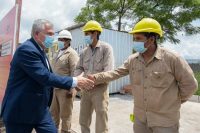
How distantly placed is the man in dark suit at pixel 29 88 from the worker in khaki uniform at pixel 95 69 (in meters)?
1.25

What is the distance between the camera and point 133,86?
3.66 m

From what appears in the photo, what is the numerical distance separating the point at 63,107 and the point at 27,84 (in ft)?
7.70

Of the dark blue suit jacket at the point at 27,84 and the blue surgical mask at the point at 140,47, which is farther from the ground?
the blue surgical mask at the point at 140,47

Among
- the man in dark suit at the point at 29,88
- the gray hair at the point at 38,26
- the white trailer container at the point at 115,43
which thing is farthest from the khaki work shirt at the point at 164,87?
the white trailer container at the point at 115,43

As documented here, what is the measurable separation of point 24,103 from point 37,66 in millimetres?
447

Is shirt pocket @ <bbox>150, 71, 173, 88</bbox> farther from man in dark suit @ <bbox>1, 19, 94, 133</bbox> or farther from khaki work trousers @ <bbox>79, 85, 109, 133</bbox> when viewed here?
khaki work trousers @ <bbox>79, 85, 109, 133</bbox>

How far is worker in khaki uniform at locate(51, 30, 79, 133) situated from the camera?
5785 mm

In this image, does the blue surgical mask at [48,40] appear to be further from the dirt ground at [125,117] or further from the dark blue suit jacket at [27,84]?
the dirt ground at [125,117]

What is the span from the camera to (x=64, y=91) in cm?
576

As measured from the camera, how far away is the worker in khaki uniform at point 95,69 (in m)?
4.89

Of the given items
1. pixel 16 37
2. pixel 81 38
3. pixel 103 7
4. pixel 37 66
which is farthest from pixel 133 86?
pixel 103 7

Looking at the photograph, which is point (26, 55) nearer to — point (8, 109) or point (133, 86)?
point (8, 109)

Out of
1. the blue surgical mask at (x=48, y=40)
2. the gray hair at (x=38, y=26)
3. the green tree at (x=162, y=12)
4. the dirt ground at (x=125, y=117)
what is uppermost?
the green tree at (x=162, y=12)

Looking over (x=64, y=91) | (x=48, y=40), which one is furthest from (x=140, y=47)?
(x=64, y=91)
